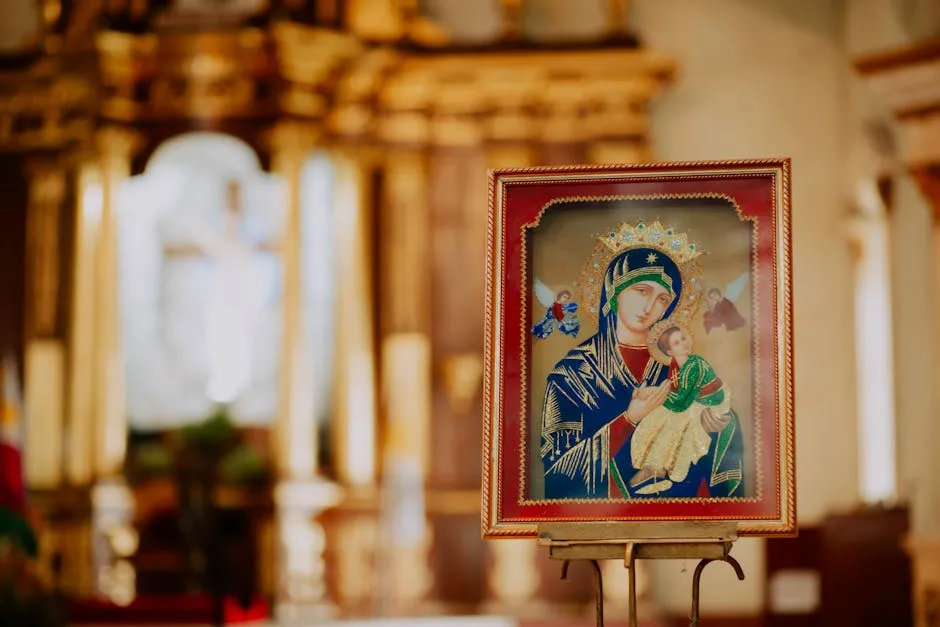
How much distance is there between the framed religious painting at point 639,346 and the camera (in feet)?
12.6

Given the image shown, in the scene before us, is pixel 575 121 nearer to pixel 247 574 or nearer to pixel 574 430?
pixel 247 574

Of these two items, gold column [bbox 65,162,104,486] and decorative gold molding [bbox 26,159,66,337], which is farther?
decorative gold molding [bbox 26,159,66,337]

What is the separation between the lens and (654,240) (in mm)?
3986

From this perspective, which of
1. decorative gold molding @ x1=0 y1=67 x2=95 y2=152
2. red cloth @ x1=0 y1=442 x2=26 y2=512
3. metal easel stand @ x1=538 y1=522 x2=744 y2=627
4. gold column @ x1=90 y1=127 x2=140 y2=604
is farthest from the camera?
decorative gold molding @ x1=0 y1=67 x2=95 y2=152

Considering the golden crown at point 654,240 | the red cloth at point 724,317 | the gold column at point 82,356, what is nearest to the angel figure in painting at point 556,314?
the golden crown at point 654,240

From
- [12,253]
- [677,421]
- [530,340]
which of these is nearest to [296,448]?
[12,253]

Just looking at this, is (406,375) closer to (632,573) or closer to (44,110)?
(44,110)

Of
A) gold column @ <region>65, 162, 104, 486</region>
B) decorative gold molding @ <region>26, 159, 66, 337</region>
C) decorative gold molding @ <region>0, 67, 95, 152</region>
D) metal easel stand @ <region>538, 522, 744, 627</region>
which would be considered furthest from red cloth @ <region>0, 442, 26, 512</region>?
metal easel stand @ <region>538, 522, 744, 627</region>

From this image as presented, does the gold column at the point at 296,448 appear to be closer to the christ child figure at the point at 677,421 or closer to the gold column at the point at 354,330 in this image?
the gold column at the point at 354,330

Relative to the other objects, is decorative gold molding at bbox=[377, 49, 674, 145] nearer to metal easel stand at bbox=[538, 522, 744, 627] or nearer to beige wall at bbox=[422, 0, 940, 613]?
beige wall at bbox=[422, 0, 940, 613]

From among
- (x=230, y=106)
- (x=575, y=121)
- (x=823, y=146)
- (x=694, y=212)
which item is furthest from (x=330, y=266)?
(x=694, y=212)

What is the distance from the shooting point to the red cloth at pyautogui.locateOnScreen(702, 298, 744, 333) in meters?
3.91

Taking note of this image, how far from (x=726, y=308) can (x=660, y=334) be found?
0.59 ft

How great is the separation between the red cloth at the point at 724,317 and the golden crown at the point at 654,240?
0.48 ft
